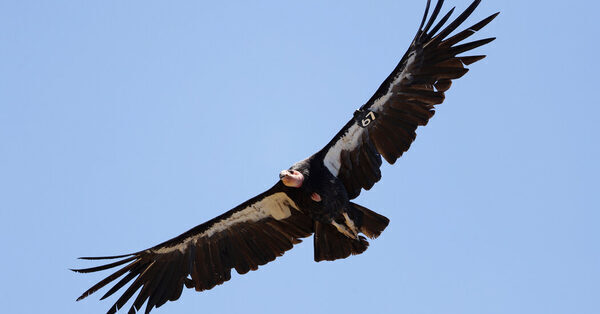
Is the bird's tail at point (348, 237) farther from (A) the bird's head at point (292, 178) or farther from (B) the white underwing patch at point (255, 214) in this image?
(A) the bird's head at point (292, 178)

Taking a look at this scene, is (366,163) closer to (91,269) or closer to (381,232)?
(381,232)

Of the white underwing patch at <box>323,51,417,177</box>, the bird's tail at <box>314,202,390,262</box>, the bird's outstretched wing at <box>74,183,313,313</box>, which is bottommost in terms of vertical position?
the bird's tail at <box>314,202,390,262</box>

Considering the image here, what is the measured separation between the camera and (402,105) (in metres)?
15.9

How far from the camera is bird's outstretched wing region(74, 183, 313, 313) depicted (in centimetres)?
1689

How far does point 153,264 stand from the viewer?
56.0ft

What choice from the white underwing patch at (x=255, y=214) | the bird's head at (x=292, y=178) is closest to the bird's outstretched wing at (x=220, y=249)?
the white underwing patch at (x=255, y=214)

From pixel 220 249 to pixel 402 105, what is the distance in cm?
413

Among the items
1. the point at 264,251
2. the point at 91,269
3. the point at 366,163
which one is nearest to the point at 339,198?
the point at 366,163

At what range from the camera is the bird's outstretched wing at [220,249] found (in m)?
16.9

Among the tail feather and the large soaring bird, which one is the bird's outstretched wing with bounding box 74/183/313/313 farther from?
the tail feather

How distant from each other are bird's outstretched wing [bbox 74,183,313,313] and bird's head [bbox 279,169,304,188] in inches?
33.3

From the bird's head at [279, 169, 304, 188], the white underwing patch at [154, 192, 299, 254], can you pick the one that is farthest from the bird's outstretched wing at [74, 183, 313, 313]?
the bird's head at [279, 169, 304, 188]

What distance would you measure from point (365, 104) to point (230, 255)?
3635 millimetres

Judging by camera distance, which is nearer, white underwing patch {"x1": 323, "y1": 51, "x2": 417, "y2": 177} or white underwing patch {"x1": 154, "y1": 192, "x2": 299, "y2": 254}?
white underwing patch {"x1": 323, "y1": 51, "x2": 417, "y2": 177}
